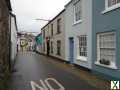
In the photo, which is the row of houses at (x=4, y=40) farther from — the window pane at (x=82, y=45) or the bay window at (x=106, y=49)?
the window pane at (x=82, y=45)

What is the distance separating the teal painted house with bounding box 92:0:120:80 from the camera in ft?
42.7

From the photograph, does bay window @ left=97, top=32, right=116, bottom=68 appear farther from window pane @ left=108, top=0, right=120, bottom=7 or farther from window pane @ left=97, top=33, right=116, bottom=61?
window pane @ left=108, top=0, right=120, bottom=7

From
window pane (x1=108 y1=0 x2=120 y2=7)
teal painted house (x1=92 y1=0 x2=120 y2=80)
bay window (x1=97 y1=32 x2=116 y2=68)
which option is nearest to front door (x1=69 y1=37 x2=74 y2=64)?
teal painted house (x1=92 y1=0 x2=120 y2=80)

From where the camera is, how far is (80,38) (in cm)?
2033

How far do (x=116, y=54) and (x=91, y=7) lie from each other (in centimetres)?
479

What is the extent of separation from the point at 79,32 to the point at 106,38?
226 inches

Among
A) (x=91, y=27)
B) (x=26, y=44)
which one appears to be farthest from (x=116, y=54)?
(x=26, y=44)

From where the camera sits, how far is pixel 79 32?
20.1 m

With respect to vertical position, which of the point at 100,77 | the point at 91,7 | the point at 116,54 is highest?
the point at 91,7

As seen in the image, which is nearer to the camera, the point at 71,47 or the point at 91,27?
the point at 91,27

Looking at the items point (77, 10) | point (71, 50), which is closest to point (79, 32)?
point (77, 10)

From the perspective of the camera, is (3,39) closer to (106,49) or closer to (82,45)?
(106,49)

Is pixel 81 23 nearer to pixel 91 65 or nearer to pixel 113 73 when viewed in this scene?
pixel 91 65

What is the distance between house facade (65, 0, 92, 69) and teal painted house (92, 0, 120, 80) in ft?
3.89
